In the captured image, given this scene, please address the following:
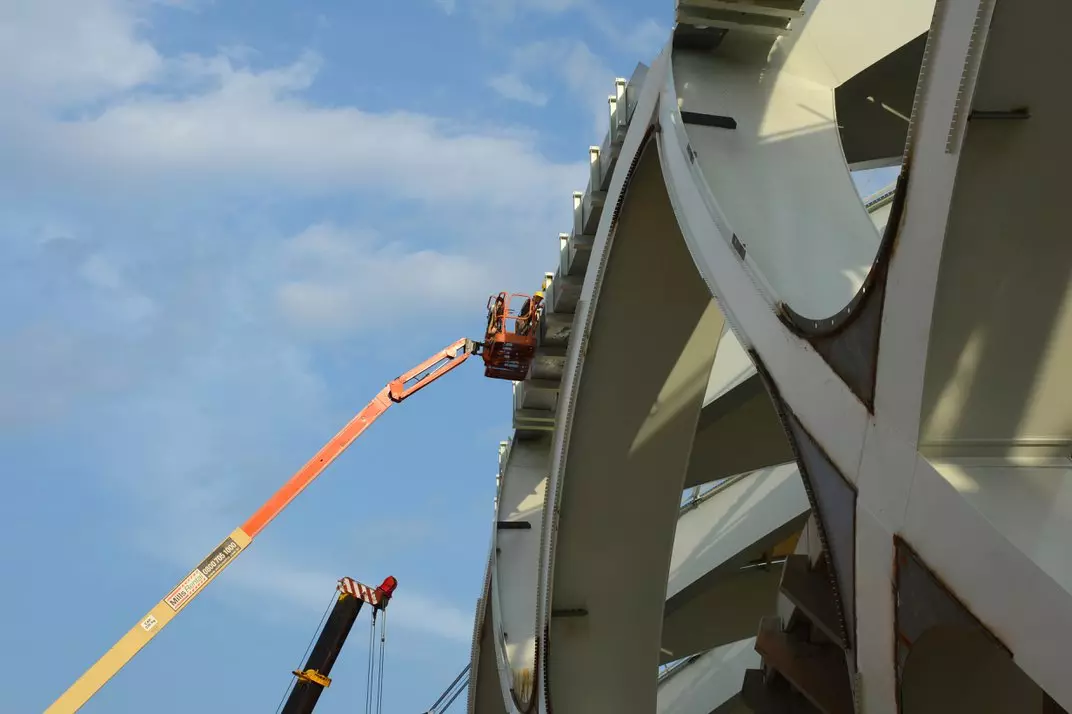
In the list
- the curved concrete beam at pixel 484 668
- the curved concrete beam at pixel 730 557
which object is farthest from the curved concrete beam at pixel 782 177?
the curved concrete beam at pixel 484 668

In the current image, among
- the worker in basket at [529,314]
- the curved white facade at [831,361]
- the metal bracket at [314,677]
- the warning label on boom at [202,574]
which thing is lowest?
the curved white facade at [831,361]

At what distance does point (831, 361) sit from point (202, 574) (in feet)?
114

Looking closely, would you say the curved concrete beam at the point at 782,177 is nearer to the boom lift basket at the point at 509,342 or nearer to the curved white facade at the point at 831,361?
the curved white facade at the point at 831,361

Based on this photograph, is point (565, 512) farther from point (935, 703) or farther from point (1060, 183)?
point (1060, 183)

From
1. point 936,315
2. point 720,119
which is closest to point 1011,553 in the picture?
point 936,315

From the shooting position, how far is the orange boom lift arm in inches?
1485

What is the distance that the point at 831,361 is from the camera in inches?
361

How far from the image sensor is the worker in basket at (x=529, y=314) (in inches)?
1006

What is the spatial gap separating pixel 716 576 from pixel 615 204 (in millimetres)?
10656

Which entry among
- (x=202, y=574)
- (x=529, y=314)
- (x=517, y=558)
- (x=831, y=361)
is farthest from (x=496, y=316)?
(x=202, y=574)

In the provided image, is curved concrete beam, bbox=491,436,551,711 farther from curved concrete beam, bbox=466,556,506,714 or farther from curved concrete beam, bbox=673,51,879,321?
curved concrete beam, bbox=673,51,879,321

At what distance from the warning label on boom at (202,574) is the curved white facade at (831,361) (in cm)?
1926

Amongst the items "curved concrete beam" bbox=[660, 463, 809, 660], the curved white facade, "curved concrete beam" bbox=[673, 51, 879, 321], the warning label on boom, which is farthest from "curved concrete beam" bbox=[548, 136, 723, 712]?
the warning label on boom

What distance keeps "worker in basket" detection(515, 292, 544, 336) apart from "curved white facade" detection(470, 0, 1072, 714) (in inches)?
95.4
